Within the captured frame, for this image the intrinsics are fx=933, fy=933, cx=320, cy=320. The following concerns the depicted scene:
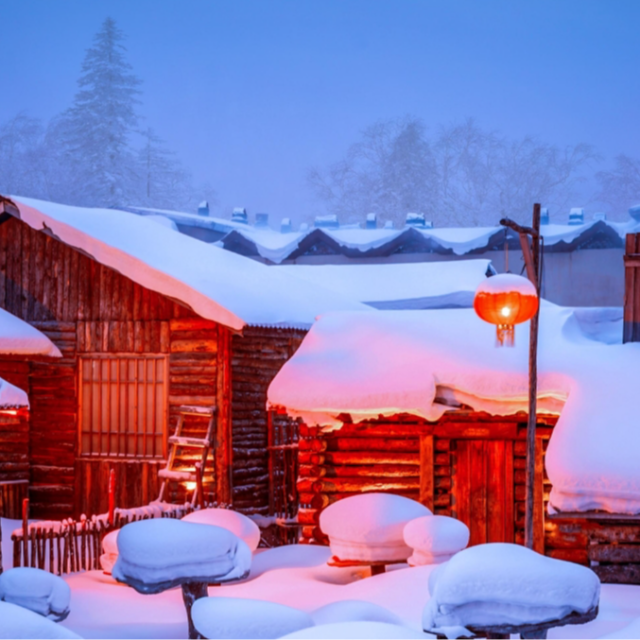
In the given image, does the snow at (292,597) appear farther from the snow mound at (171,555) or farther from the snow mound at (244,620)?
the snow mound at (244,620)

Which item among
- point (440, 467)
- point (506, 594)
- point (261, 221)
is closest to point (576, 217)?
point (261, 221)

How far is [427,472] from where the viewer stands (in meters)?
12.6

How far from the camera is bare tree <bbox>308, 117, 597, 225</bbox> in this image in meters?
64.8

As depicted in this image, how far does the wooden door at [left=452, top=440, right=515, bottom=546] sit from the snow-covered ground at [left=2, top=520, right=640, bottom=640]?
1.29 metres

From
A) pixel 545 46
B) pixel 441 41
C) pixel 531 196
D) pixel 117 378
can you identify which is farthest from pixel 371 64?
pixel 117 378

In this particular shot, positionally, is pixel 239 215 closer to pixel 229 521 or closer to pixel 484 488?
pixel 229 521

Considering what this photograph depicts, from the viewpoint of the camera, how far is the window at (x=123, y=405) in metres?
16.5

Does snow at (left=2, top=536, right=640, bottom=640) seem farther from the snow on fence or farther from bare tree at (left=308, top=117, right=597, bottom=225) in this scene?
bare tree at (left=308, top=117, right=597, bottom=225)

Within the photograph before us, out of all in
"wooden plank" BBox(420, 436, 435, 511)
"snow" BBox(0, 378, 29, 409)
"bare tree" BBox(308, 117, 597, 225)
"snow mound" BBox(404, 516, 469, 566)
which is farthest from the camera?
"bare tree" BBox(308, 117, 597, 225)

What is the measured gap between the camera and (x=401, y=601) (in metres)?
9.87

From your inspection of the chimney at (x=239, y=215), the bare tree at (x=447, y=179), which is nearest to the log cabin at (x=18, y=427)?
the chimney at (x=239, y=215)

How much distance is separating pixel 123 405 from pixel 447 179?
189ft

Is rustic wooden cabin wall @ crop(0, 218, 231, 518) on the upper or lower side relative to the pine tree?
lower

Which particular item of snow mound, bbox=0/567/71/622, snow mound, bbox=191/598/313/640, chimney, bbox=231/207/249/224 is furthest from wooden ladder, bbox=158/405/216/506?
chimney, bbox=231/207/249/224
